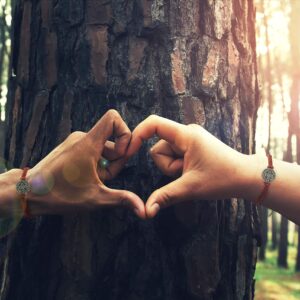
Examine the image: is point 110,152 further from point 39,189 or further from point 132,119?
point 39,189

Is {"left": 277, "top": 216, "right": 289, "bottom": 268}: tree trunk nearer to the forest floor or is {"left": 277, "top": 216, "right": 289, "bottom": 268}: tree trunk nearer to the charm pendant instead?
the forest floor

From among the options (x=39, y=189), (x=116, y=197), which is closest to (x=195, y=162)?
(x=116, y=197)

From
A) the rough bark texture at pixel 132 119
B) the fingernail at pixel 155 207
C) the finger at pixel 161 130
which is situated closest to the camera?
the fingernail at pixel 155 207

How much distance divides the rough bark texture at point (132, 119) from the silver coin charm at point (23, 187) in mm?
321

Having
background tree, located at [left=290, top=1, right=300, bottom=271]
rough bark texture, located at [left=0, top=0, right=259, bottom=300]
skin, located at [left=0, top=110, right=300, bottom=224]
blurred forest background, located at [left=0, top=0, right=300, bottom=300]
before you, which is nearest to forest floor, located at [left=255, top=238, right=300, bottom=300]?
blurred forest background, located at [left=0, top=0, right=300, bottom=300]

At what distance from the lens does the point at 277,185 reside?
6.24 feet

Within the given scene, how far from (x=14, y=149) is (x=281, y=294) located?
14.3m

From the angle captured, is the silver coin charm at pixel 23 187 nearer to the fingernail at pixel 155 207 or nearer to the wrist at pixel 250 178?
the fingernail at pixel 155 207

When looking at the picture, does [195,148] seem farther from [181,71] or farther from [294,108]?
[294,108]

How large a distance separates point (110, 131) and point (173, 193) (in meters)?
0.39

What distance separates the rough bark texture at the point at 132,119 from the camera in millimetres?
2025

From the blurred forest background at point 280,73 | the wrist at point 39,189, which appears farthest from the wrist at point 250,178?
the blurred forest background at point 280,73

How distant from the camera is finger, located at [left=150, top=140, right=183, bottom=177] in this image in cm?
191

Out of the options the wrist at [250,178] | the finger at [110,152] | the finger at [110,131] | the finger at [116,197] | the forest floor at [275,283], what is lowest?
the forest floor at [275,283]
